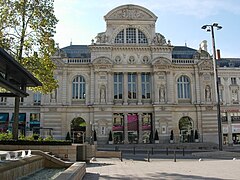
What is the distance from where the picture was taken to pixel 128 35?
5566 centimetres

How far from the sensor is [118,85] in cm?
5431

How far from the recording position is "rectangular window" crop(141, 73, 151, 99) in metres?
54.2

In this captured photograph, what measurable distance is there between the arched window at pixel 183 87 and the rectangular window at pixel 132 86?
28.6ft

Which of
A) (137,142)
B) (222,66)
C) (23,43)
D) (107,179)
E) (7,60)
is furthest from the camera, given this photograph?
(222,66)

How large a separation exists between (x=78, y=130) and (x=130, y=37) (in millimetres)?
20494

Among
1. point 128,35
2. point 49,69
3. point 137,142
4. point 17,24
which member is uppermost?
point 128,35

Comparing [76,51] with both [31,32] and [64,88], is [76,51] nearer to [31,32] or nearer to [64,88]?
[64,88]

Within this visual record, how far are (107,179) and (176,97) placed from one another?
43.2 metres

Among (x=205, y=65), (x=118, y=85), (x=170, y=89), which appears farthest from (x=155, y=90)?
(x=205, y=65)

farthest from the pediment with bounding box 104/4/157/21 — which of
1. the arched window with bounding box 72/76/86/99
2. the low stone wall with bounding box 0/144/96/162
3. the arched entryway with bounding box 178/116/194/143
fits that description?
the low stone wall with bounding box 0/144/96/162

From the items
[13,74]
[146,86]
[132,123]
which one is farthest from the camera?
[146,86]

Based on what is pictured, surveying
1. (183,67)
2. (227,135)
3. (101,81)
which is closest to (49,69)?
(101,81)

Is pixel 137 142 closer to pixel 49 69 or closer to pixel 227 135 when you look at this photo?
pixel 227 135

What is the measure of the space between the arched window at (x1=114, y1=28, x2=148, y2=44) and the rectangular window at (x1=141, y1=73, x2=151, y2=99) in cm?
677
